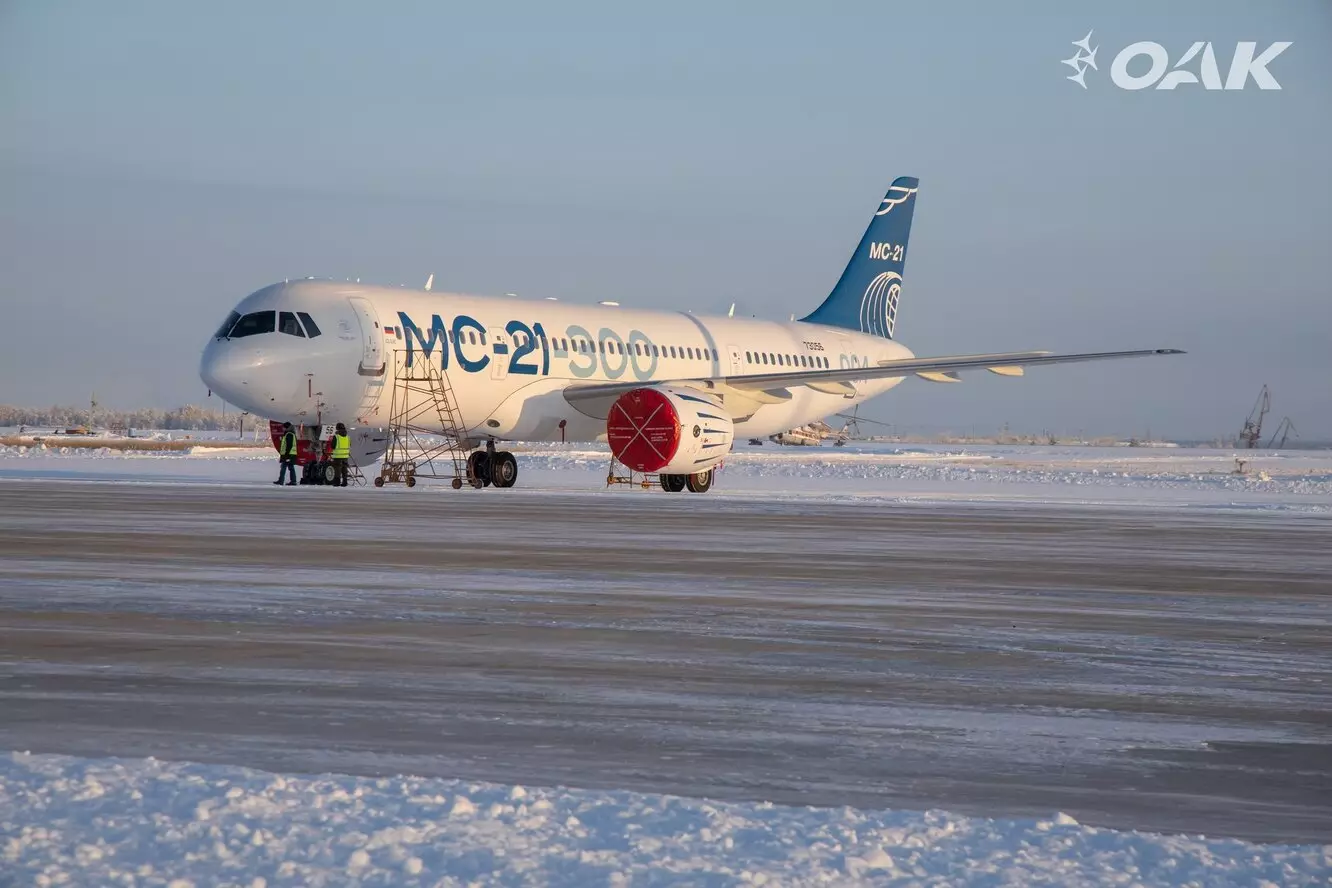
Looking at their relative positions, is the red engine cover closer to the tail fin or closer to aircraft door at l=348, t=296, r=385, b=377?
aircraft door at l=348, t=296, r=385, b=377

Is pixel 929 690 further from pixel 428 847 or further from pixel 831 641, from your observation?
pixel 428 847

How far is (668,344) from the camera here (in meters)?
34.4

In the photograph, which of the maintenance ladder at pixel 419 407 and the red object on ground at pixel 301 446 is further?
the red object on ground at pixel 301 446

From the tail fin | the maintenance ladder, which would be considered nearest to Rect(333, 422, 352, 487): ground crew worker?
the maintenance ladder

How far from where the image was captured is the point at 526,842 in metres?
4.58

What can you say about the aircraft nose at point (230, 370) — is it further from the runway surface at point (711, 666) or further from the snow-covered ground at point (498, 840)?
the snow-covered ground at point (498, 840)

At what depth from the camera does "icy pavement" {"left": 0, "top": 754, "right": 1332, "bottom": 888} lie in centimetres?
430

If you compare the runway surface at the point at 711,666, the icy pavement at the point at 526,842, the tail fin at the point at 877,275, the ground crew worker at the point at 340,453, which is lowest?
the runway surface at the point at 711,666

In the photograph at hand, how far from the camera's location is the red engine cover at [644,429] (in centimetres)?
2867

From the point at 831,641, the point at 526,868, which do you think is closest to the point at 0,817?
the point at 526,868

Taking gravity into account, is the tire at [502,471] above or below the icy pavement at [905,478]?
above

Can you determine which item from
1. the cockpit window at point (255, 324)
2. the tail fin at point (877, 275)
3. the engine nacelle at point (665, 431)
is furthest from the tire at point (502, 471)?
the tail fin at point (877, 275)

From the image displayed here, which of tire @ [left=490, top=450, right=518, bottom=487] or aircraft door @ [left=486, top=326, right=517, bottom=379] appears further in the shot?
tire @ [left=490, top=450, right=518, bottom=487]

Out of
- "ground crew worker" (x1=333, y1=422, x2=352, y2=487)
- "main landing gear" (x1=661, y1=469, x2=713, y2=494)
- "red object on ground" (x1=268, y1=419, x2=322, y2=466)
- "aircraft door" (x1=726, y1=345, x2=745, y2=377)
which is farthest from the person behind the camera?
"aircraft door" (x1=726, y1=345, x2=745, y2=377)
